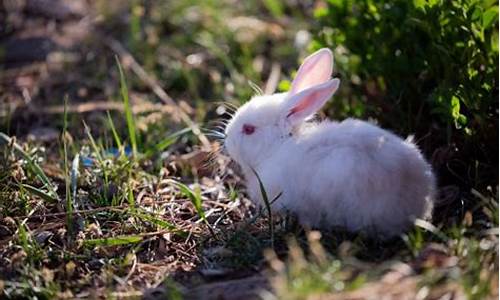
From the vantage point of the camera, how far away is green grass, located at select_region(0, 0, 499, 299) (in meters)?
3.23

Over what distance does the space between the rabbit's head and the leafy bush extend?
0.53m

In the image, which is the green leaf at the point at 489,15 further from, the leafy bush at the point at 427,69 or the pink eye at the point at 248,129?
the pink eye at the point at 248,129

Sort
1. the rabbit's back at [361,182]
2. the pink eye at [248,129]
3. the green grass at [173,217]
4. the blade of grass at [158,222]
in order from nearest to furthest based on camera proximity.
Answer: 1. the green grass at [173,217]
2. the rabbit's back at [361,182]
3. the blade of grass at [158,222]
4. the pink eye at [248,129]

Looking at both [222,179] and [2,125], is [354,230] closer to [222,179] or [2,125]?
[222,179]


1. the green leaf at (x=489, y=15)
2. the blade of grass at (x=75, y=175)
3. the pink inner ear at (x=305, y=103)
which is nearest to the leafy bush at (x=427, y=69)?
the green leaf at (x=489, y=15)

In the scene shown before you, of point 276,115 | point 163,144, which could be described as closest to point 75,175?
point 163,144

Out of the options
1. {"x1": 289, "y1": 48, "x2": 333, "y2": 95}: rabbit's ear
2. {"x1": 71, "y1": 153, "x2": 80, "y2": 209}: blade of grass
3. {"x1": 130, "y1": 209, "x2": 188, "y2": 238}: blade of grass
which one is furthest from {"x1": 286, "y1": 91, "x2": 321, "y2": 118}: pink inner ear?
{"x1": 71, "y1": 153, "x2": 80, "y2": 209}: blade of grass

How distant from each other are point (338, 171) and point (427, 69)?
1176 mm

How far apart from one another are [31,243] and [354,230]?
4.27 feet

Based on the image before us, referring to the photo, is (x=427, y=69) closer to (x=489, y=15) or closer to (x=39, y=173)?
(x=489, y=15)

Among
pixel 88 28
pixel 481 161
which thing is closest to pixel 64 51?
pixel 88 28

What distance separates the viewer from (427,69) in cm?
461

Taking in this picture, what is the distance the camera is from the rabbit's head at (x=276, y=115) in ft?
13.8

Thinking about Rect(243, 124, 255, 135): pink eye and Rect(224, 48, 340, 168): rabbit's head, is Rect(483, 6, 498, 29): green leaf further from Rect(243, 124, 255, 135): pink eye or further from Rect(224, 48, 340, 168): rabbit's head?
Rect(243, 124, 255, 135): pink eye
